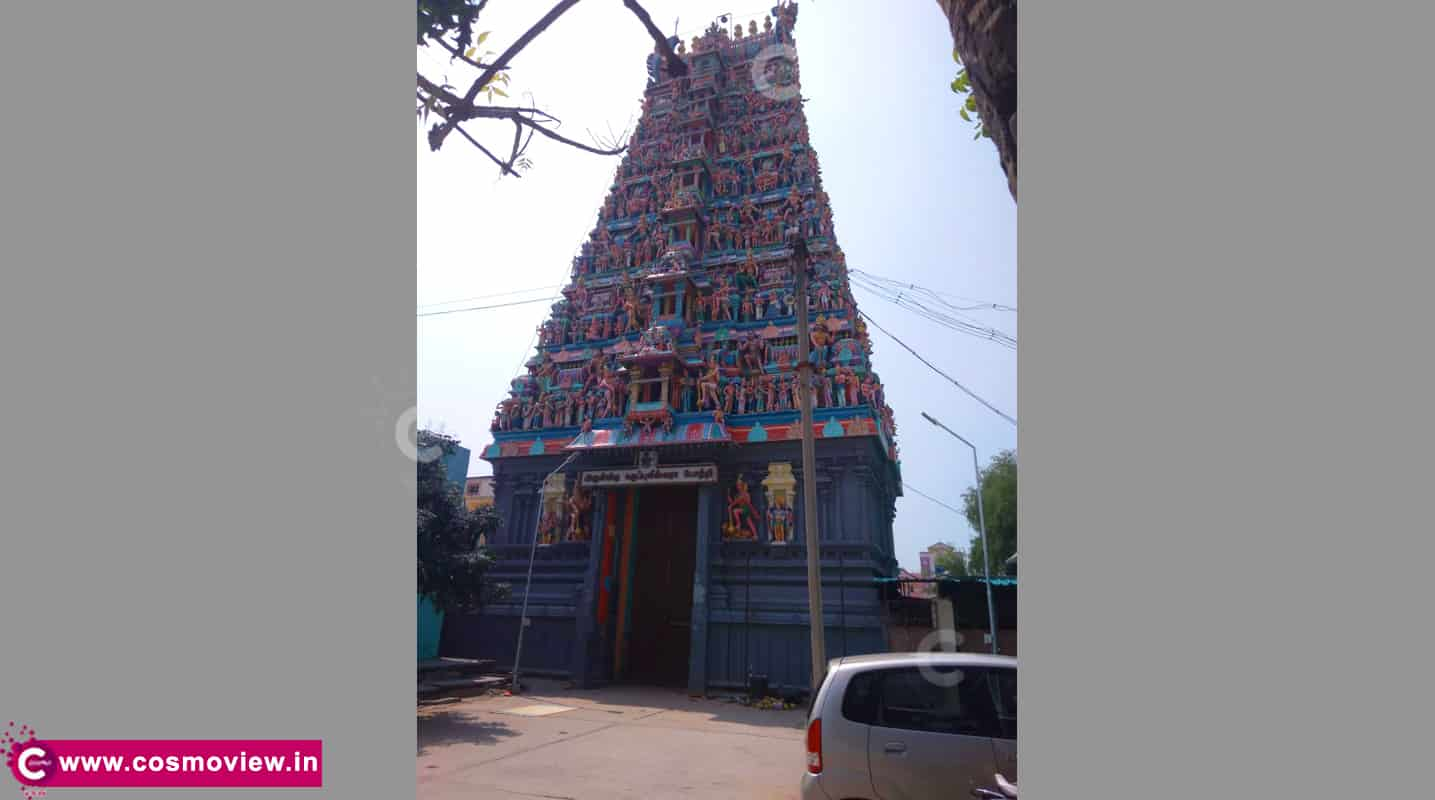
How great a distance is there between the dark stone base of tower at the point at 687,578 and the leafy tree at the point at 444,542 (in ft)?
16.3

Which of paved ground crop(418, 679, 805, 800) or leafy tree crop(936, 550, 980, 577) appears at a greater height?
paved ground crop(418, 679, 805, 800)

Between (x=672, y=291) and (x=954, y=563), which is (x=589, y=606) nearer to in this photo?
(x=672, y=291)

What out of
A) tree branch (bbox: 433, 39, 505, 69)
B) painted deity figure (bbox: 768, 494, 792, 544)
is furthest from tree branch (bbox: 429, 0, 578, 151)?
painted deity figure (bbox: 768, 494, 792, 544)

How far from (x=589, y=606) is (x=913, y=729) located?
14.1 m

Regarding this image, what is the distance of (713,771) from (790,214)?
1599cm

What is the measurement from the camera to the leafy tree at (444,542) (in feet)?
41.5

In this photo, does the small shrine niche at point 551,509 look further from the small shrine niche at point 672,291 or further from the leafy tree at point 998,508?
the leafy tree at point 998,508

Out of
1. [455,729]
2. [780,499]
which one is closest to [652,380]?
[780,499]

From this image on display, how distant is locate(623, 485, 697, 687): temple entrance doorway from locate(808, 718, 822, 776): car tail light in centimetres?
1378

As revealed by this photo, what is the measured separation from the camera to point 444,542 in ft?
42.8

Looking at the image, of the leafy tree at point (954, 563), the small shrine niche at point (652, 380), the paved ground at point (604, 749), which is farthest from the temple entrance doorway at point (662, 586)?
the leafy tree at point (954, 563)

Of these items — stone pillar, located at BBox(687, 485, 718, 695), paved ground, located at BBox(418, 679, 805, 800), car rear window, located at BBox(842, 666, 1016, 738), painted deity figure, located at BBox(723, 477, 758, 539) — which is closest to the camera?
car rear window, located at BBox(842, 666, 1016, 738)

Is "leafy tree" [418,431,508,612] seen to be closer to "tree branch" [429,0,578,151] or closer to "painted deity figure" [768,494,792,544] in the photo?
"painted deity figure" [768,494,792,544]

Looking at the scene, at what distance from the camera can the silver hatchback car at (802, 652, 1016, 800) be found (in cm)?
458
